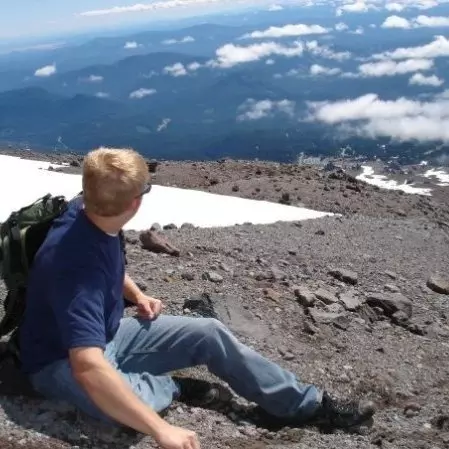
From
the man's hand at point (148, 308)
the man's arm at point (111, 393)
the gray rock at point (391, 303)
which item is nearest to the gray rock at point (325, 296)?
the gray rock at point (391, 303)

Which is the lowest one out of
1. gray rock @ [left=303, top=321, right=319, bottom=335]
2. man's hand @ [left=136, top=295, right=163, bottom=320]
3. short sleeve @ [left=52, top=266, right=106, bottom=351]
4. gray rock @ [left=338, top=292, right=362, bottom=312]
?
gray rock @ [left=338, top=292, right=362, bottom=312]

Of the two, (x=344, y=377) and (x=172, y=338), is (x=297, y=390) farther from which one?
(x=344, y=377)

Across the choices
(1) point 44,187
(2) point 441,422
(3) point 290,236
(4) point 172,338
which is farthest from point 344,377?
(1) point 44,187

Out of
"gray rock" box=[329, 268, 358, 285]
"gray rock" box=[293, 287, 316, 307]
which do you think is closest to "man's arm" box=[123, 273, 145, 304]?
"gray rock" box=[293, 287, 316, 307]

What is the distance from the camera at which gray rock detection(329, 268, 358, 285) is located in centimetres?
1102

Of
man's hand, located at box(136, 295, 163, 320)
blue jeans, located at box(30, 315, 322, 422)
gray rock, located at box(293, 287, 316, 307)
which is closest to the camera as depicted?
blue jeans, located at box(30, 315, 322, 422)

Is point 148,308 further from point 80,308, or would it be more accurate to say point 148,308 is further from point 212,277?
point 212,277

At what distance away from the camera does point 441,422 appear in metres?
6.59

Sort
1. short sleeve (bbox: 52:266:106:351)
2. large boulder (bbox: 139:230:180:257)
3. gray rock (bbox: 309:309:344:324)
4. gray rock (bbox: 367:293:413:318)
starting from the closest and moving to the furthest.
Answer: short sleeve (bbox: 52:266:106:351) → gray rock (bbox: 309:309:344:324) → gray rock (bbox: 367:293:413:318) → large boulder (bbox: 139:230:180:257)

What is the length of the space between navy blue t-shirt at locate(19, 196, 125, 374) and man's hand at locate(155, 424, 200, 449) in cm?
72

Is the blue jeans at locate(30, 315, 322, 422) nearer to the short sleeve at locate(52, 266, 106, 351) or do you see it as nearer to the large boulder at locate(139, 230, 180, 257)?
the short sleeve at locate(52, 266, 106, 351)

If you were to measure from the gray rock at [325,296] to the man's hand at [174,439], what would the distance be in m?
5.70

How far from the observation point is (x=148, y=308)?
5.73m

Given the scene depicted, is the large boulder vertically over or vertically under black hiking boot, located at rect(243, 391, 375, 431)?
over
